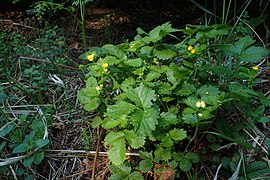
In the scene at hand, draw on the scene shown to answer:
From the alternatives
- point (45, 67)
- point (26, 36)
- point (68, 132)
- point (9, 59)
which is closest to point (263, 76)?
point (68, 132)

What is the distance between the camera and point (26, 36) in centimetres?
266

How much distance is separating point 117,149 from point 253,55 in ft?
2.32

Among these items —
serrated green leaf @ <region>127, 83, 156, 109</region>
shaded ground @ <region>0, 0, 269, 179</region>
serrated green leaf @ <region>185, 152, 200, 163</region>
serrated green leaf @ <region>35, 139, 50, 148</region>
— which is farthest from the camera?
shaded ground @ <region>0, 0, 269, 179</region>

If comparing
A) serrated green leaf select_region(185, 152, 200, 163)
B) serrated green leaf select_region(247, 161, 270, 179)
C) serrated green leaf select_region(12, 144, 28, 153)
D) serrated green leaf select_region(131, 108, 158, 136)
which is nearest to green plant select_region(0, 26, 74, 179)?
serrated green leaf select_region(12, 144, 28, 153)

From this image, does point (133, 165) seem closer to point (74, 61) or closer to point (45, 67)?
point (45, 67)

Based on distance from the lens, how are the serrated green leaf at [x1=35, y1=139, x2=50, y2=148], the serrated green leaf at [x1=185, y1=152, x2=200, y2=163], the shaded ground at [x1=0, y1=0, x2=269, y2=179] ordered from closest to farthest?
the serrated green leaf at [x1=185, y1=152, x2=200, y2=163], the serrated green leaf at [x1=35, y1=139, x2=50, y2=148], the shaded ground at [x1=0, y1=0, x2=269, y2=179]

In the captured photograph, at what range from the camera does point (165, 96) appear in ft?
5.14

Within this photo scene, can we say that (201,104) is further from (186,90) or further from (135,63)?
(135,63)

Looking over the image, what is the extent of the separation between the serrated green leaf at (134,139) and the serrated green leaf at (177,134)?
133mm

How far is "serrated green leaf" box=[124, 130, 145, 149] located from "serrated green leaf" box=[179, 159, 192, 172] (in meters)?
0.20

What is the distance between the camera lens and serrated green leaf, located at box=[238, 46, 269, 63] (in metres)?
1.50

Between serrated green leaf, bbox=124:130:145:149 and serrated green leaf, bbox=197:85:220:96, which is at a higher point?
serrated green leaf, bbox=197:85:220:96

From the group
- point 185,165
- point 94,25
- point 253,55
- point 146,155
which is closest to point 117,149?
point 146,155

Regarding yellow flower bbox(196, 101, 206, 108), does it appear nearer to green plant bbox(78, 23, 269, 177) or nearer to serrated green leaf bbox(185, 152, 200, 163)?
green plant bbox(78, 23, 269, 177)
